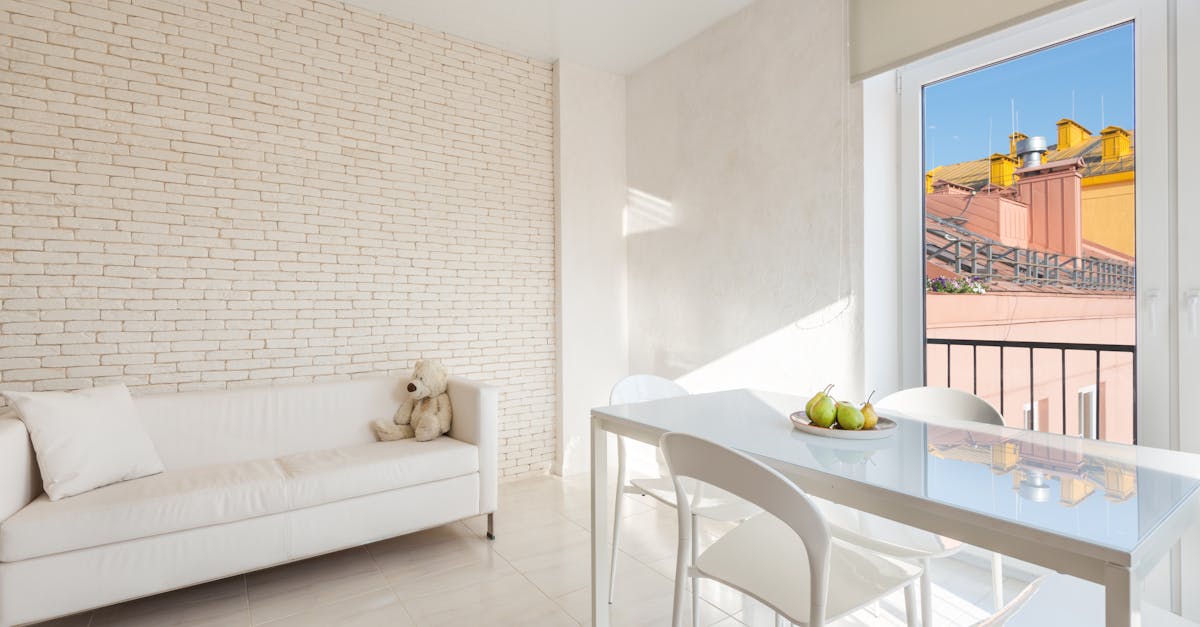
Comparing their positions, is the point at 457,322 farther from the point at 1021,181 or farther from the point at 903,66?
the point at 1021,181

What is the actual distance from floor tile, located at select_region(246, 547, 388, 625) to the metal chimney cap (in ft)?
11.0

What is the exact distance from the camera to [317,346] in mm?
3363

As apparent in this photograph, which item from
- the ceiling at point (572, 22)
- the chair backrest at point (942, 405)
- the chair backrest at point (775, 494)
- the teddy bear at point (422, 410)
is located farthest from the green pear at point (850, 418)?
the ceiling at point (572, 22)

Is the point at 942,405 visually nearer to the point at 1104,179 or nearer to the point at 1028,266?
the point at 1028,266

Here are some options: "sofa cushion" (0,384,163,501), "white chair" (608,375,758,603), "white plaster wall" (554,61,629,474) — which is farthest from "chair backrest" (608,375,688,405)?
"sofa cushion" (0,384,163,501)

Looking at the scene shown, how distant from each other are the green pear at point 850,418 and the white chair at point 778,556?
325mm

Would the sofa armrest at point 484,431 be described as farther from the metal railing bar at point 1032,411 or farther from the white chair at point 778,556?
the metal railing bar at point 1032,411

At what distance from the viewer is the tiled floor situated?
225cm

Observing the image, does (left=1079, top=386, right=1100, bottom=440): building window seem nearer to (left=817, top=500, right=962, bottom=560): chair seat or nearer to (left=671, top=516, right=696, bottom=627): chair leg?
(left=817, top=500, right=962, bottom=560): chair seat

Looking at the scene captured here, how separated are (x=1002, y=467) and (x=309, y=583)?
2651 mm

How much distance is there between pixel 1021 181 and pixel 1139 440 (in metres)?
1.13

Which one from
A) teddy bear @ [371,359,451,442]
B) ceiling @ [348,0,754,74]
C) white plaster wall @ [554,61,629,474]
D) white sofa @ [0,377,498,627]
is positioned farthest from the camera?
white plaster wall @ [554,61,629,474]

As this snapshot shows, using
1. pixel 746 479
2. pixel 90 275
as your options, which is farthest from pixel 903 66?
pixel 90 275

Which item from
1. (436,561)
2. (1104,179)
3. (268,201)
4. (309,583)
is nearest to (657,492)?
(436,561)
